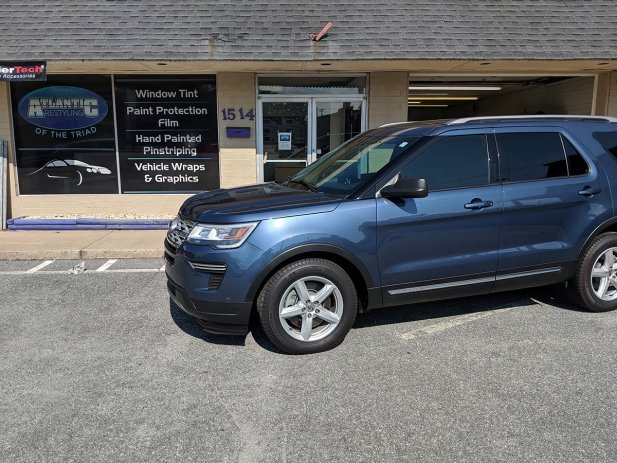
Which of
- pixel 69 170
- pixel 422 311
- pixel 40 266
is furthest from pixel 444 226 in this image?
pixel 69 170

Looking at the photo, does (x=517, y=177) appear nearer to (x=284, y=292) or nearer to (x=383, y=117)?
(x=284, y=292)

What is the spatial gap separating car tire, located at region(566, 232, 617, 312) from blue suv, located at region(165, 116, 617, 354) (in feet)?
0.04

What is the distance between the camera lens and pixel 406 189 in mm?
3801

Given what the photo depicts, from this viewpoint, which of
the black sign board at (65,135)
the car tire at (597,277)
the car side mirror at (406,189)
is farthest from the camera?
the black sign board at (65,135)

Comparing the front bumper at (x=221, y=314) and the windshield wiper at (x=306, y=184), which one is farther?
the windshield wiper at (x=306, y=184)

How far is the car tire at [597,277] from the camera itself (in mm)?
4586

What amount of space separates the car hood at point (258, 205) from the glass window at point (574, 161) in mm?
2309

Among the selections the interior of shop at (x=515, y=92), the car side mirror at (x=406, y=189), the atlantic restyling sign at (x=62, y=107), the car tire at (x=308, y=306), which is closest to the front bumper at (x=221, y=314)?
the car tire at (x=308, y=306)

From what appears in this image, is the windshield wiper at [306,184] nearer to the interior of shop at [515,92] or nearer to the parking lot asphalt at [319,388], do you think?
the parking lot asphalt at [319,388]

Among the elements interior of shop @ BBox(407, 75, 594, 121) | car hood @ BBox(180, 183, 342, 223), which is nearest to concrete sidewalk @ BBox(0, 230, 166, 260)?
car hood @ BBox(180, 183, 342, 223)

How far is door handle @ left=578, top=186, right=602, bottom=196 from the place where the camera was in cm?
447

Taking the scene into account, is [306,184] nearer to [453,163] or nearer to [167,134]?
[453,163]

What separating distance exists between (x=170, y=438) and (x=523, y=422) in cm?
213

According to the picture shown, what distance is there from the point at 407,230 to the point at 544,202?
4.54 ft
